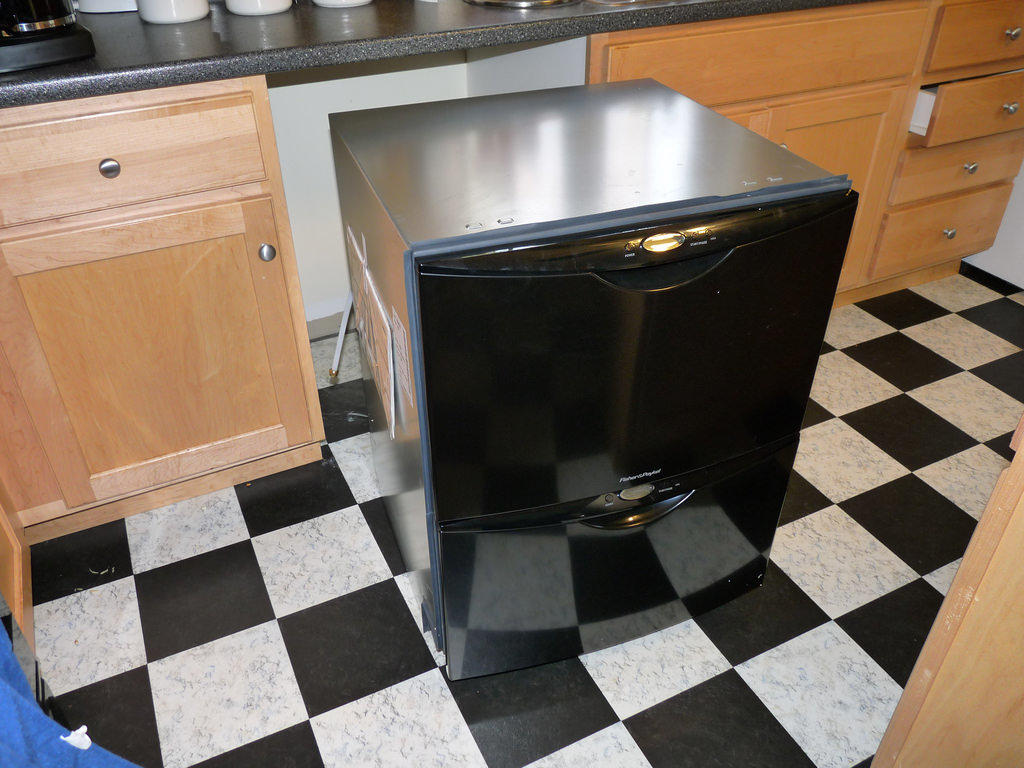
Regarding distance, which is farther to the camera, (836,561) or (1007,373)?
(1007,373)

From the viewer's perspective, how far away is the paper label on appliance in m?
0.99


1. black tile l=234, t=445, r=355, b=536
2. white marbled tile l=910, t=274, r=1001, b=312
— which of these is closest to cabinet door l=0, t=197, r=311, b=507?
black tile l=234, t=445, r=355, b=536

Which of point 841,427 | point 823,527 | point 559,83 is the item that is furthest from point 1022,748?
point 559,83

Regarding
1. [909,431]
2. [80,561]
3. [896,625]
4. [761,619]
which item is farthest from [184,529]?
[909,431]

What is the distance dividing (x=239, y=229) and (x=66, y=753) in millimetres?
854

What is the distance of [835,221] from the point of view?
3.23 ft

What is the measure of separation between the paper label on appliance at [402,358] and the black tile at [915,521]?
994 mm

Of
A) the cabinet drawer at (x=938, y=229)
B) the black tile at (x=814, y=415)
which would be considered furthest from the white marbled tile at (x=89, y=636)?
the cabinet drawer at (x=938, y=229)

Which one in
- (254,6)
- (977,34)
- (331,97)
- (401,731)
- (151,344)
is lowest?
(401,731)

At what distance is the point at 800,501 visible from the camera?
1611 mm

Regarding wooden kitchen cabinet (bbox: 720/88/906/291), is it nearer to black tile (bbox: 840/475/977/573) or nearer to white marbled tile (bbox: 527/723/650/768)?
black tile (bbox: 840/475/977/573)

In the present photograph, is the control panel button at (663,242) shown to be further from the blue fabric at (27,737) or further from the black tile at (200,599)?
the black tile at (200,599)

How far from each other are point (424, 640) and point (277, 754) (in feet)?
0.93

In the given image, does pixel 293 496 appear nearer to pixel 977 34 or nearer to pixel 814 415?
pixel 814 415
